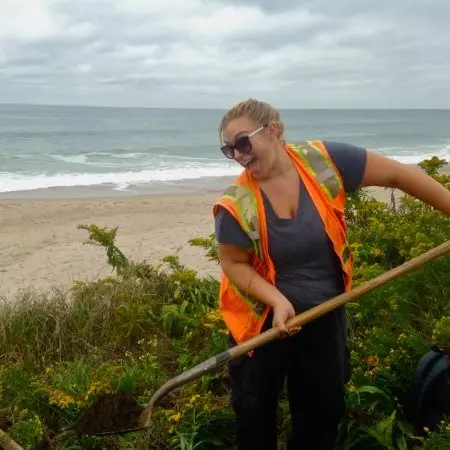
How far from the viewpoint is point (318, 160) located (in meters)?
2.54

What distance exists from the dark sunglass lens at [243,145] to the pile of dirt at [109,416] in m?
1.49

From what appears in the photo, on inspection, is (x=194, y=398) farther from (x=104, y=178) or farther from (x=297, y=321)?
(x=104, y=178)

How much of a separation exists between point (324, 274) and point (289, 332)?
12.2 inches

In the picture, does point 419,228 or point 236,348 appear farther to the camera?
point 419,228

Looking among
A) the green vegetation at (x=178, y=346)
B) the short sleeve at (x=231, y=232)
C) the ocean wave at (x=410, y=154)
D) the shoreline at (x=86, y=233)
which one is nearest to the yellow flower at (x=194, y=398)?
the green vegetation at (x=178, y=346)

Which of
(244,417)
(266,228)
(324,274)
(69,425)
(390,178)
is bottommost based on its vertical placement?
(69,425)

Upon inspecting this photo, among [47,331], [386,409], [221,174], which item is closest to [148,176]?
[221,174]

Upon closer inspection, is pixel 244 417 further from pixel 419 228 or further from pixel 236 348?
pixel 419 228

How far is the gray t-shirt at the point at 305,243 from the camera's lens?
2.43 metres

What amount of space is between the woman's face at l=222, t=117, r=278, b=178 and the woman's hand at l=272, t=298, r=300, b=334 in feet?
1.77

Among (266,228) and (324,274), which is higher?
(266,228)

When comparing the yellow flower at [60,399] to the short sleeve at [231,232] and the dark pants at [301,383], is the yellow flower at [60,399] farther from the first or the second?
the short sleeve at [231,232]

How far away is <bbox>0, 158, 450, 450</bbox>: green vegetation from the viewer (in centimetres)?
331

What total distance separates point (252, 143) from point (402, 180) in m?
0.71
